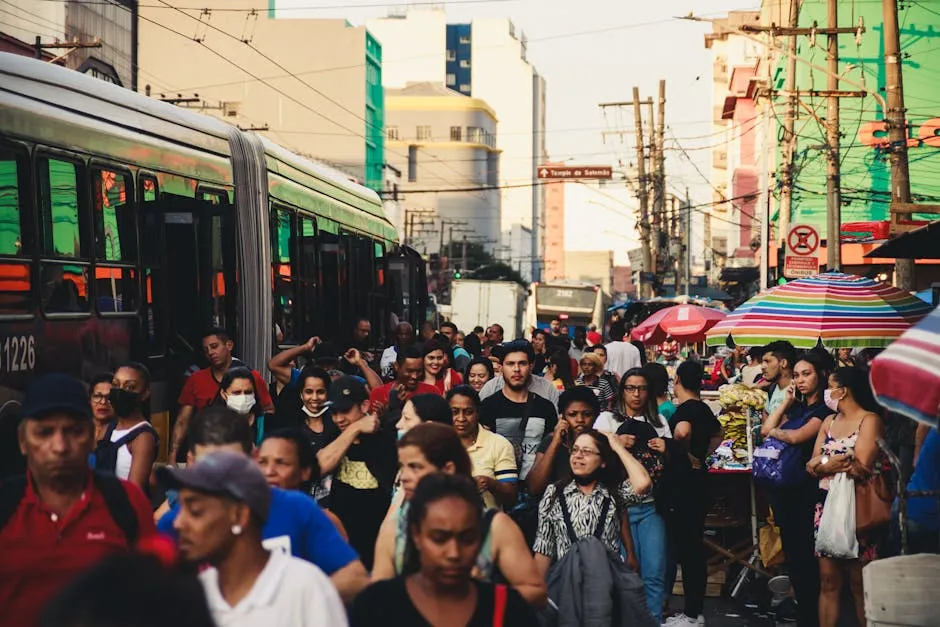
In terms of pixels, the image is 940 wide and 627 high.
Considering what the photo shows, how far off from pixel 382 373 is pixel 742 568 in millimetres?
6361

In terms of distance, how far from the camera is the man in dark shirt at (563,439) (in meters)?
9.30

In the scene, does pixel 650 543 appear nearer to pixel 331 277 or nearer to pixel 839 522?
pixel 839 522

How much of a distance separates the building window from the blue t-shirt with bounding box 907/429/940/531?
140 meters

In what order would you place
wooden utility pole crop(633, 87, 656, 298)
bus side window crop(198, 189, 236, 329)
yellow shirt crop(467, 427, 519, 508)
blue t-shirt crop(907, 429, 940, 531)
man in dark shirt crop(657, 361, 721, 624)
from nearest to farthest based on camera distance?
yellow shirt crop(467, 427, 519, 508) < blue t-shirt crop(907, 429, 940, 531) < man in dark shirt crop(657, 361, 721, 624) < bus side window crop(198, 189, 236, 329) < wooden utility pole crop(633, 87, 656, 298)

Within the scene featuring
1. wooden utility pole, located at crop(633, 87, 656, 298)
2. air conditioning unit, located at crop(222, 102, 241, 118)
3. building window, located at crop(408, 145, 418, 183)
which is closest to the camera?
wooden utility pole, located at crop(633, 87, 656, 298)

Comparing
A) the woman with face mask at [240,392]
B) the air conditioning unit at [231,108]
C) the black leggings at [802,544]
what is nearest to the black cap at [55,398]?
the woman with face mask at [240,392]

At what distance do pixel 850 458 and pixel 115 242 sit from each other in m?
5.53

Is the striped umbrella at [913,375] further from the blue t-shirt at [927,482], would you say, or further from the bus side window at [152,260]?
the bus side window at [152,260]

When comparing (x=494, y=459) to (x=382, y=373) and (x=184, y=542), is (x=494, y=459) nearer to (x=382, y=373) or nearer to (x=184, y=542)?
(x=184, y=542)

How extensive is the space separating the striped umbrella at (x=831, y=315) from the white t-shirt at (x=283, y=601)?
10.1m

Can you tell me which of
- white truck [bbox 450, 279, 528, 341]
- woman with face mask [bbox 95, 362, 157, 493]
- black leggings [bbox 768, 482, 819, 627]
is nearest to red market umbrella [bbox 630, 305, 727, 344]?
black leggings [bbox 768, 482, 819, 627]

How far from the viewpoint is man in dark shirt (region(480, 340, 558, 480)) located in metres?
10.4

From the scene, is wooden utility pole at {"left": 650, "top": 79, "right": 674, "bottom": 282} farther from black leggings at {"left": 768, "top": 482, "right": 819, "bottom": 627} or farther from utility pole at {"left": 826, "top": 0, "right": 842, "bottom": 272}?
black leggings at {"left": 768, "top": 482, "right": 819, "bottom": 627}

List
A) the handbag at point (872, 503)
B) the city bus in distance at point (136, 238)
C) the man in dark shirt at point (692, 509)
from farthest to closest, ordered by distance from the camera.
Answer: the man in dark shirt at point (692, 509) < the city bus in distance at point (136, 238) < the handbag at point (872, 503)
